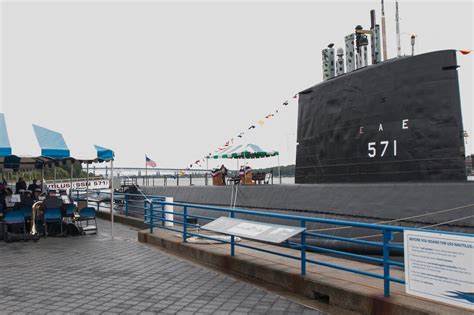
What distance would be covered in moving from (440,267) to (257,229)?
3120mm

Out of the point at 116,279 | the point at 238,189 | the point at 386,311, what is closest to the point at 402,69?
the point at 386,311

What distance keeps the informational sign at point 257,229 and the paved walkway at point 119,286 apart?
0.75 m

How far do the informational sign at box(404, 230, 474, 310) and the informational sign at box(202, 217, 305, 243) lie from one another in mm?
1774

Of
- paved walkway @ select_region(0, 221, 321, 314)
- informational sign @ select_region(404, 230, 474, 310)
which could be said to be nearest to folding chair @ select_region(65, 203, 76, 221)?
paved walkway @ select_region(0, 221, 321, 314)

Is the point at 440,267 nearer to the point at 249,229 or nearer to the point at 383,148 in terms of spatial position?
the point at 249,229

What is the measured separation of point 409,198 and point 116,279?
5759 mm

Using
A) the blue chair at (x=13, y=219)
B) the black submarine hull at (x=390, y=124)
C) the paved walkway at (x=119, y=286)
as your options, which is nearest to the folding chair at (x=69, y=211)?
the blue chair at (x=13, y=219)

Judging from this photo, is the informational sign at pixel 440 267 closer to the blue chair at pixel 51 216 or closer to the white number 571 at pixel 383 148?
the white number 571 at pixel 383 148

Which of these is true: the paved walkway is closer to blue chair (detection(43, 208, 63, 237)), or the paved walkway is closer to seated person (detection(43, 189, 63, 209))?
blue chair (detection(43, 208, 63, 237))

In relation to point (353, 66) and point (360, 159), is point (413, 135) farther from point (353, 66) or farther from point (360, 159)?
point (353, 66)

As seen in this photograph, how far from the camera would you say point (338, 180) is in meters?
11.4

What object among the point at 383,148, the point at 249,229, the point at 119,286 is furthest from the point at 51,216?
the point at 383,148

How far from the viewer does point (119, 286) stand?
6785 mm

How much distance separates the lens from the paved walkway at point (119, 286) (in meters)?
5.73
